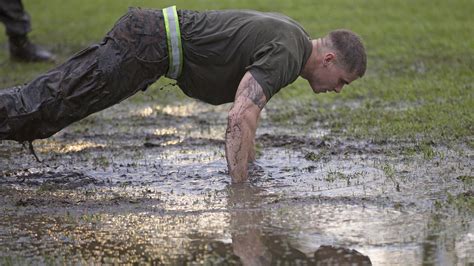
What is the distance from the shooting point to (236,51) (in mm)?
5723

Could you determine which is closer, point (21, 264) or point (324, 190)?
point (21, 264)

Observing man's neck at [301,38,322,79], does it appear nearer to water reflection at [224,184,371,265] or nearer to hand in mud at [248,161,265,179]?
hand in mud at [248,161,265,179]

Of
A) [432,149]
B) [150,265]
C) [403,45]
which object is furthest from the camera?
[403,45]

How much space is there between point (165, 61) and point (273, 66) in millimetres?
727

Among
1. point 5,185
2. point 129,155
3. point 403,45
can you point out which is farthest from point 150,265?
point 403,45

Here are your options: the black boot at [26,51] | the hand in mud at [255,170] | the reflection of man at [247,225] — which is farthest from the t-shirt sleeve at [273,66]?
the black boot at [26,51]

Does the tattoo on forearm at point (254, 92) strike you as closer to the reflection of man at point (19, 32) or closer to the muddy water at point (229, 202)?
the muddy water at point (229, 202)

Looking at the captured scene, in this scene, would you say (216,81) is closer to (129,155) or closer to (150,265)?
(129,155)

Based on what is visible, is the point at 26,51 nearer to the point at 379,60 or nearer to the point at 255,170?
the point at 379,60

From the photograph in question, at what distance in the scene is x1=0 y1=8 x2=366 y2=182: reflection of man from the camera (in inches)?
225

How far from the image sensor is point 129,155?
684 cm

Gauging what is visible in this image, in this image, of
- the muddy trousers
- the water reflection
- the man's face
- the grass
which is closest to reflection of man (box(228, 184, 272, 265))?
the water reflection

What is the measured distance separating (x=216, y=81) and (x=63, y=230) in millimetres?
1489

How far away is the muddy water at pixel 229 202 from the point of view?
14.6 feet
